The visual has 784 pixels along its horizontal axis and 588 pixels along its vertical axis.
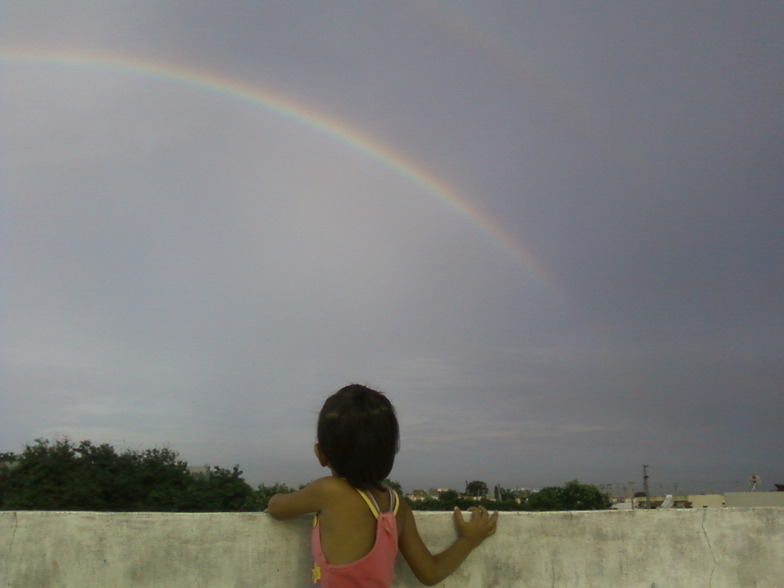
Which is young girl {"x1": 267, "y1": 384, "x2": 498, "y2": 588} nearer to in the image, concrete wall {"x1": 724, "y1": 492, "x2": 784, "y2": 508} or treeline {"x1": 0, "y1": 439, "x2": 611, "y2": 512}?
treeline {"x1": 0, "y1": 439, "x2": 611, "y2": 512}

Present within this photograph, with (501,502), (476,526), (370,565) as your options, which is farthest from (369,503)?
(501,502)

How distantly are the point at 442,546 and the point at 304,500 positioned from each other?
90 cm

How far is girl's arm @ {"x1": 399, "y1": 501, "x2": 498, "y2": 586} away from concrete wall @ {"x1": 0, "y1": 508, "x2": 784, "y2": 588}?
4.9 inches

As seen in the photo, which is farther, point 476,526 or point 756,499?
point 756,499

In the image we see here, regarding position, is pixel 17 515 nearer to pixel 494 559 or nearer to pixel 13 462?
pixel 494 559

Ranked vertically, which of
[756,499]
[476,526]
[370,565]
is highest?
[756,499]

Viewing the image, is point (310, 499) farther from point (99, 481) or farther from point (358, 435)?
point (99, 481)

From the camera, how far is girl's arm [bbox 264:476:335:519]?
3236 millimetres

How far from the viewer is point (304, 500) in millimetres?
3297

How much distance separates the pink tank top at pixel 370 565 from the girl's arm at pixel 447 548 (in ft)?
0.80

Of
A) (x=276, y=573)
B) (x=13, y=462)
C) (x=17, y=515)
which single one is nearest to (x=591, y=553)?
(x=276, y=573)

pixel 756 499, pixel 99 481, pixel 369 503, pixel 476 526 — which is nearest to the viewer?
pixel 369 503

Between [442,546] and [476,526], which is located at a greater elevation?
[476,526]

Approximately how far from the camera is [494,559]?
3.83 m
